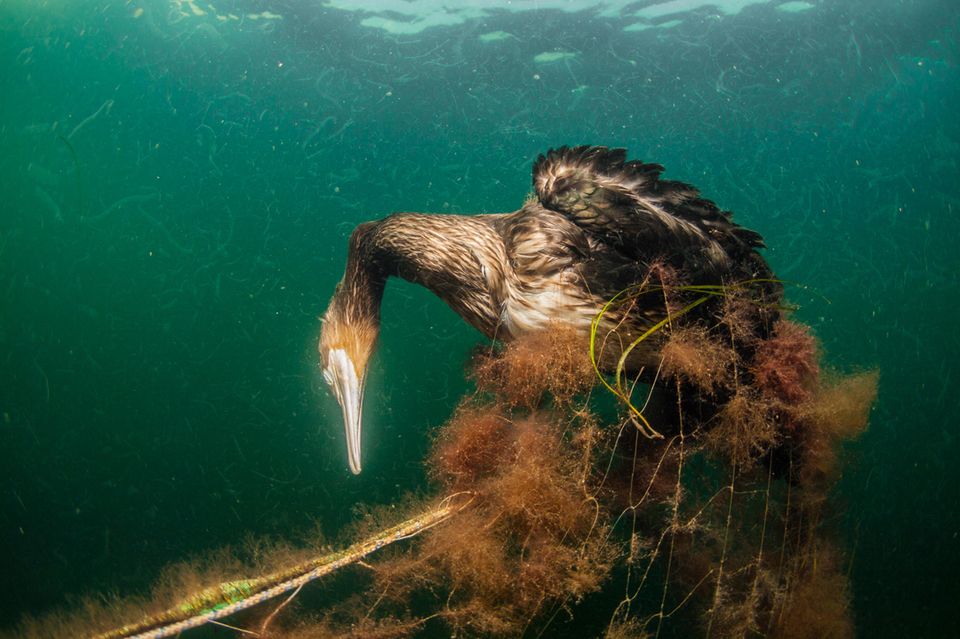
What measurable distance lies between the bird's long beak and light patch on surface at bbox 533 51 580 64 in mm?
7210

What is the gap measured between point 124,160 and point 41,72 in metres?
1.72

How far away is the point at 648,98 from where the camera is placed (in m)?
9.85

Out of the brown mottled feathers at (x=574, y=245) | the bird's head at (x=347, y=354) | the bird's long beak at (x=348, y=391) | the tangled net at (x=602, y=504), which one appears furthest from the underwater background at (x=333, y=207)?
the tangled net at (x=602, y=504)

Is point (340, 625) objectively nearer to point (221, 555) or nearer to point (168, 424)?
point (221, 555)

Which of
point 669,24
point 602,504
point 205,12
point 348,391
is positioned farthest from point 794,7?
point 205,12

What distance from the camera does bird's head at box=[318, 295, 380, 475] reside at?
4051 millimetres

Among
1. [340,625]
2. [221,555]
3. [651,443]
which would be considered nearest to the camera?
[340,625]

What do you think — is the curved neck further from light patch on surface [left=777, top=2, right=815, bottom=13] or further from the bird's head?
light patch on surface [left=777, top=2, right=815, bottom=13]

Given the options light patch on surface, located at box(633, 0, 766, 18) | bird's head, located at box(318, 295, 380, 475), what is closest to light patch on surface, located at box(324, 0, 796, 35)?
light patch on surface, located at box(633, 0, 766, 18)

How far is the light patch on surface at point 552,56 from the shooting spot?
9078 millimetres

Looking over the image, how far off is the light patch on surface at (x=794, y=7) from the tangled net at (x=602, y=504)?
7452mm

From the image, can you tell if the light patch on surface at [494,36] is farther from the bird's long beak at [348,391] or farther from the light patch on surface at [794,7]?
the bird's long beak at [348,391]

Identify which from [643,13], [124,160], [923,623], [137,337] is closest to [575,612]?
[923,623]

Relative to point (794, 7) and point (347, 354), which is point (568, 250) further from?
point (794, 7)
